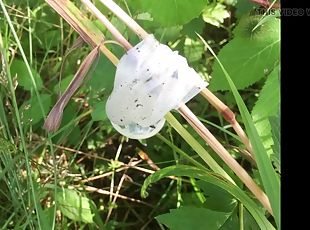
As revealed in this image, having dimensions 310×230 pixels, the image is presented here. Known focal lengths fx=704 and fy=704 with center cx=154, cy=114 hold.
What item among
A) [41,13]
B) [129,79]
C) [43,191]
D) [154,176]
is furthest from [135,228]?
[129,79]

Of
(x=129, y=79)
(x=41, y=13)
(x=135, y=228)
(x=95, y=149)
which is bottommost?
(x=135, y=228)

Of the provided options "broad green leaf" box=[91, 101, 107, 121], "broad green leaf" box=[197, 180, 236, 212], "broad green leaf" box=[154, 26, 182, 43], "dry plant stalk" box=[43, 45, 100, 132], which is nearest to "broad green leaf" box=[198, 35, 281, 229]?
"dry plant stalk" box=[43, 45, 100, 132]

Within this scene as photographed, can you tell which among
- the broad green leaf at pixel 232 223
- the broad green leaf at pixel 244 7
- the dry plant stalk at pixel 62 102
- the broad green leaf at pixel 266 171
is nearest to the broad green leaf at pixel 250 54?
the broad green leaf at pixel 244 7

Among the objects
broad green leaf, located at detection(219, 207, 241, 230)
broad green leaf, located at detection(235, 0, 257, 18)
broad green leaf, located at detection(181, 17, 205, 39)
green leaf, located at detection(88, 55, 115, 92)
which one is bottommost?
broad green leaf, located at detection(219, 207, 241, 230)

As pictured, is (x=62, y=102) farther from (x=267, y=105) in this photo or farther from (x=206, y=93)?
(x=267, y=105)

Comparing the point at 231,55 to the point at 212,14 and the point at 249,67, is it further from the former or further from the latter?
the point at 212,14

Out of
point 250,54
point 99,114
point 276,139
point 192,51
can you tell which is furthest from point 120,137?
point 276,139

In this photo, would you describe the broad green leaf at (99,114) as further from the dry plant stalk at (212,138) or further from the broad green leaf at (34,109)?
the dry plant stalk at (212,138)

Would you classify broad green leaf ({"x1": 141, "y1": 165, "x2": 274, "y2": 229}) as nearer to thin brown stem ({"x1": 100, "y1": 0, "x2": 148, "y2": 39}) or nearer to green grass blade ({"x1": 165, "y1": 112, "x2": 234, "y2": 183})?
green grass blade ({"x1": 165, "y1": 112, "x2": 234, "y2": 183})
